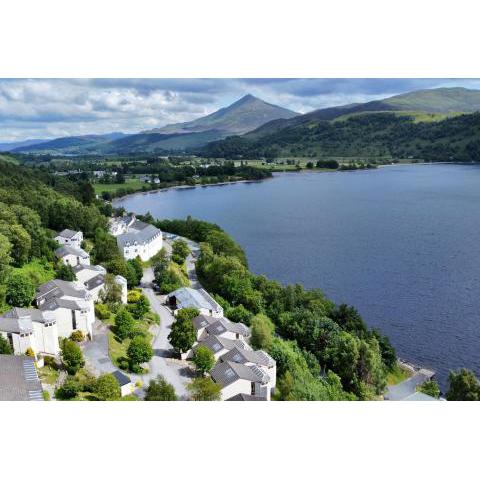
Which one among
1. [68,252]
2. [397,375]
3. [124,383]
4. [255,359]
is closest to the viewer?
[124,383]

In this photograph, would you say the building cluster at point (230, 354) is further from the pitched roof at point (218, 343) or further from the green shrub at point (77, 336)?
the green shrub at point (77, 336)

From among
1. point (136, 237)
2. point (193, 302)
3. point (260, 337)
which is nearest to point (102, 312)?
point (193, 302)

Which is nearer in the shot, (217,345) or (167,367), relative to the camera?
(167,367)

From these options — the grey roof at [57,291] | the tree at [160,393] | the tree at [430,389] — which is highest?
the grey roof at [57,291]

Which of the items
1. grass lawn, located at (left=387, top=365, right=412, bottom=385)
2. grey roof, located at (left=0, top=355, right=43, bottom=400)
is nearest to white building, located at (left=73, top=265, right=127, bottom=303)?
grey roof, located at (left=0, top=355, right=43, bottom=400)

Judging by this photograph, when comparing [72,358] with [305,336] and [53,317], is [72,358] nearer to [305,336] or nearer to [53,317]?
[53,317]

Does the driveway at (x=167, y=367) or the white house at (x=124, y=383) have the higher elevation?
the white house at (x=124, y=383)

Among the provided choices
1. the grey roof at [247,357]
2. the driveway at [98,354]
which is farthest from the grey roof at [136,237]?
the grey roof at [247,357]
